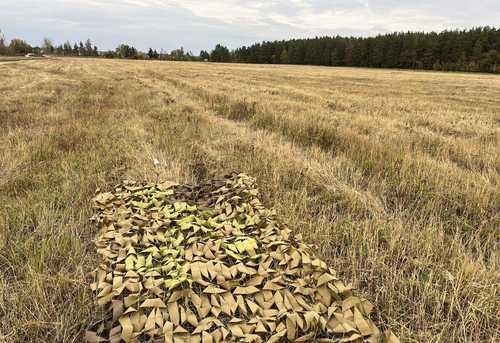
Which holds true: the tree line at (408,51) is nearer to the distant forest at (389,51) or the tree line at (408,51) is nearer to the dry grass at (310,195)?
the distant forest at (389,51)

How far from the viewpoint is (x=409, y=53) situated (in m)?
76.8

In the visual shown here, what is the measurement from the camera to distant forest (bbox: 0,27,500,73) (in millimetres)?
69938

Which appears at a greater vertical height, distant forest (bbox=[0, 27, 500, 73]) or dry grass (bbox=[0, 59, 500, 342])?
distant forest (bbox=[0, 27, 500, 73])

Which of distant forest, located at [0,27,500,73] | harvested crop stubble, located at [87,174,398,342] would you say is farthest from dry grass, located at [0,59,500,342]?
distant forest, located at [0,27,500,73]

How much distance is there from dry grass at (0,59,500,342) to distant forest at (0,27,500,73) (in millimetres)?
77211

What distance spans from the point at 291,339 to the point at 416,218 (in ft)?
7.40

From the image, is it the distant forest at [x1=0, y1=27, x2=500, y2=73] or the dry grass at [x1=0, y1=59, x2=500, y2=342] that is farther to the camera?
the distant forest at [x1=0, y1=27, x2=500, y2=73]

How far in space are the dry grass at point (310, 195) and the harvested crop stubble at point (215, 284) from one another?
0.76 ft

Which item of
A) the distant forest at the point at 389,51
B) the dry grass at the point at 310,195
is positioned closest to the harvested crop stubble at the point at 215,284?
the dry grass at the point at 310,195

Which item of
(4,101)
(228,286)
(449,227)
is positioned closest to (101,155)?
(228,286)

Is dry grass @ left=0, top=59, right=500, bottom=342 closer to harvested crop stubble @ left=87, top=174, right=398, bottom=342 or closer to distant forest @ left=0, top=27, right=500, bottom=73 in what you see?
Answer: harvested crop stubble @ left=87, top=174, right=398, bottom=342

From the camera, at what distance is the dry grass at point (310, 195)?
2197mm

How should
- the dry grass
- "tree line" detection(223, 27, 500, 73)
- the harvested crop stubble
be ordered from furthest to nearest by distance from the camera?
"tree line" detection(223, 27, 500, 73) < the dry grass < the harvested crop stubble

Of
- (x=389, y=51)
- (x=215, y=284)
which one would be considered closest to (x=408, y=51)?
(x=389, y=51)
